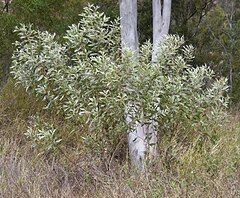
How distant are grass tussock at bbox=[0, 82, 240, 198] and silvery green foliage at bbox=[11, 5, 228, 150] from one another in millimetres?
354

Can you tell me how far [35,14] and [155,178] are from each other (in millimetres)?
4455

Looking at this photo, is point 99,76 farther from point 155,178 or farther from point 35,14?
point 35,14

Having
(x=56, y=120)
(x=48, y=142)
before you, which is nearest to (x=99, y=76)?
(x=48, y=142)

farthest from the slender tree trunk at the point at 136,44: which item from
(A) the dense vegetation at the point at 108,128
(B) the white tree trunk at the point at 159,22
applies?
(A) the dense vegetation at the point at 108,128

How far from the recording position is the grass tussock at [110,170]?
330 cm

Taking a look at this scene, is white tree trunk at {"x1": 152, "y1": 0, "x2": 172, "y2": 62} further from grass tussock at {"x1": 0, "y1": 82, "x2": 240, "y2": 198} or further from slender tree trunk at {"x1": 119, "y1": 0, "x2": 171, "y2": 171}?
grass tussock at {"x1": 0, "y1": 82, "x2": 240, "y2": 198}

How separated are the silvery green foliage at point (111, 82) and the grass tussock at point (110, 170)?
1.16 feet

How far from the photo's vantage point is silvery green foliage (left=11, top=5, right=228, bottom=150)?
12.7 ft

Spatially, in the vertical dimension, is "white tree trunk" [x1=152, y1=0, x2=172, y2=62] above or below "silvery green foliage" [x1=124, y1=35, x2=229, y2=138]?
above

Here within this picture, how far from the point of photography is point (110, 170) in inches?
153

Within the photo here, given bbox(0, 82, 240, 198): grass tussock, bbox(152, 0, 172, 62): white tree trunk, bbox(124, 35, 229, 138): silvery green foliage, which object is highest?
bbox(152, 0, 172, 62): white tree trunk

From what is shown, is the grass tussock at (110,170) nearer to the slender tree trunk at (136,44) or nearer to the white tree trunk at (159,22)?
the slender tree trunk at (136,44)

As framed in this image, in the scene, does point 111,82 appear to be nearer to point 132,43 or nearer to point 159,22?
point 132,43

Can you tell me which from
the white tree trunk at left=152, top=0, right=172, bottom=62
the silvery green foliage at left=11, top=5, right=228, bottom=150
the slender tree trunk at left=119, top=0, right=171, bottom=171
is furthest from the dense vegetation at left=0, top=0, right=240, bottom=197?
the white tree trunk at left=152, top=0, right=172, bottom=62
